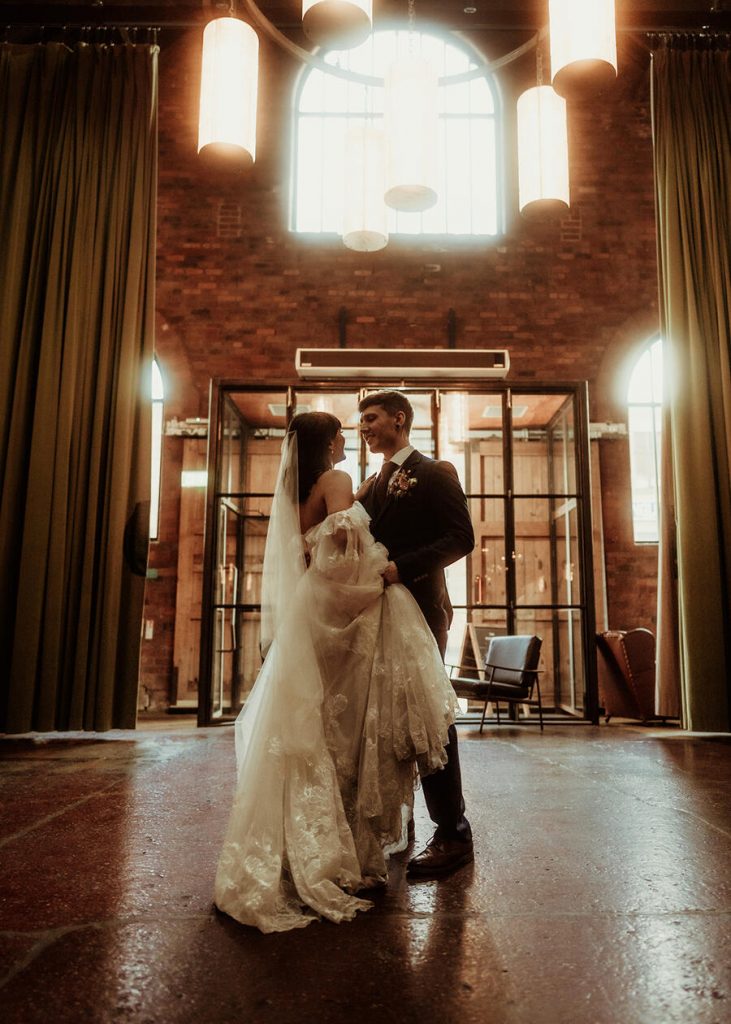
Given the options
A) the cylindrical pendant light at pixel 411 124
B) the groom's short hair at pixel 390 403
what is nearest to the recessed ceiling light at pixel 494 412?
the cylindrical pendant light at pixel 411 124

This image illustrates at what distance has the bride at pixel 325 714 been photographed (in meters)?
1.75

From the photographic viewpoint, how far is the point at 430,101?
3293 millimetres

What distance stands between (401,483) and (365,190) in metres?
2.62

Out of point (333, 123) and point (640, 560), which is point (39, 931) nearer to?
point (640, 560)

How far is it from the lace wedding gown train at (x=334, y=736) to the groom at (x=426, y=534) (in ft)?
0.37

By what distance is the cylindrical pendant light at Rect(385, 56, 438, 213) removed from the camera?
3.27 meters

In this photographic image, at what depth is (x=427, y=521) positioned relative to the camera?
2283 millimetres

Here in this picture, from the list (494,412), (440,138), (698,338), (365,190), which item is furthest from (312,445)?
(440,138)

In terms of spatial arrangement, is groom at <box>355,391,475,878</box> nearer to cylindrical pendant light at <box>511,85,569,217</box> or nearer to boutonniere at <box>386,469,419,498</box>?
boutonniere at <box>386,469,419,498</box>

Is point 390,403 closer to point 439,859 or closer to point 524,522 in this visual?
point 439,859

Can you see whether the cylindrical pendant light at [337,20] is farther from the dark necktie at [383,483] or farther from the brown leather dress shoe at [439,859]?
the brown leather dress shoe at [439,859]

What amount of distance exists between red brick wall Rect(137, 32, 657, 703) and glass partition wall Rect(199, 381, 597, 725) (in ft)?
4.02

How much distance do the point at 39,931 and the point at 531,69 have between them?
8.99 meters

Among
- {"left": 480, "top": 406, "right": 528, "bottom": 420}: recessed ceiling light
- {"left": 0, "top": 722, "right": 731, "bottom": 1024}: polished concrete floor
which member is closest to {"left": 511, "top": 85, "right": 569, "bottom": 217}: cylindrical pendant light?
{"left": 0, "top": 722, "right": 731, "bottom": 1024}: polished concrete floor
